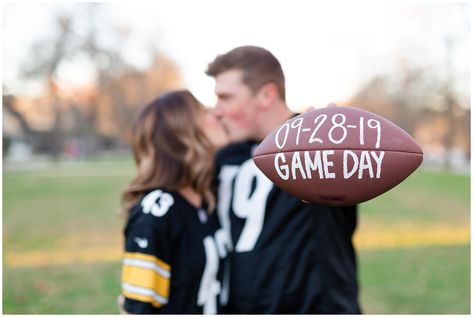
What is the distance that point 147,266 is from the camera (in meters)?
2.14

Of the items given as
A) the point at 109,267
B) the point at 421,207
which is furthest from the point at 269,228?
the point at 421,207

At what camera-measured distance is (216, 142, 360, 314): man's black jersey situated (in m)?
2.27

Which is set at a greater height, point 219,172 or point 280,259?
point 219,172

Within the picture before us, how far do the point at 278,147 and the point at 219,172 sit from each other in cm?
112

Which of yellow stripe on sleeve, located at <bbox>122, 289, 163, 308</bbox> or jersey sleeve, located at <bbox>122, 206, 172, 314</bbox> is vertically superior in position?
jersey sleeve, located at <bbox>122, 206, 172, 314</bbox>

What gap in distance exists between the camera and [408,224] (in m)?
9.68

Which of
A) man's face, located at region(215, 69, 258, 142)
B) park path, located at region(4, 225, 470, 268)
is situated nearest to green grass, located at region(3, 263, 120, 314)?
park path, located at region(4, 225, 470, 268)

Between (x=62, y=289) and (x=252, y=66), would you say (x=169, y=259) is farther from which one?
(x=62, y=289)

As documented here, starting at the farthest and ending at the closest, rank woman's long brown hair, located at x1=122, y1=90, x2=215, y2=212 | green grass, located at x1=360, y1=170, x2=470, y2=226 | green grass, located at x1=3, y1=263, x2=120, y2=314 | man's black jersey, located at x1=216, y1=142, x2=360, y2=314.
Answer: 1. green grass, located at x1=360, y1=170, x2=470, y2=226
2. green grass, located at x1=3, y1=263, x2=120, y2=314
3. woman's long brown hair, located at x1=122, y1=90, x2=215, y2=212
4. man's black jersey, located at x1=216, y1=142, x2=360, y2=314

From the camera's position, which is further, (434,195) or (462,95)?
(462,95)

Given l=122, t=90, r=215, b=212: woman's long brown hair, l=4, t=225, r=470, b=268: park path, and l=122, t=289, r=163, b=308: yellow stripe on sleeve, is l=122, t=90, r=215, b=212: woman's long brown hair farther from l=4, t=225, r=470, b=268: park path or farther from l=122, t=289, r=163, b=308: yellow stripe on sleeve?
l=4, t=225, r=470, b=268: park path

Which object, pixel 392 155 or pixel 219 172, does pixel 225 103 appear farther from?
pixel 392 155

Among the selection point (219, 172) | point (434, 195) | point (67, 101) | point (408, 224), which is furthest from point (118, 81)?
point (219, 172)

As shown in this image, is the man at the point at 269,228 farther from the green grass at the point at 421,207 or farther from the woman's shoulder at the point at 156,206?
the green grass at the point at 421,207
